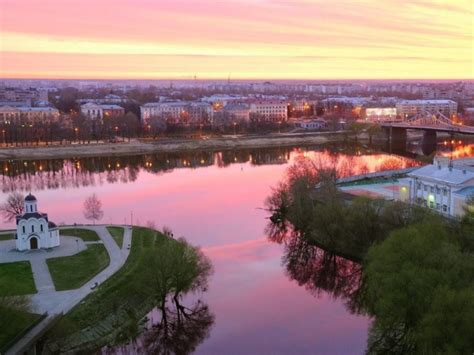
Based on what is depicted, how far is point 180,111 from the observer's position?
63219mm

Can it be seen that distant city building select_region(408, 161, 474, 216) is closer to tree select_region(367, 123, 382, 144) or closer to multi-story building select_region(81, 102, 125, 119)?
tree select_region(367, 123, 382, 144)

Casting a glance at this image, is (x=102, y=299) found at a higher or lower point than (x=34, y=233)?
lower

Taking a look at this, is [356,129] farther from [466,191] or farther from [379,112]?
[466,191]

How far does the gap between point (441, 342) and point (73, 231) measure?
12.0 m

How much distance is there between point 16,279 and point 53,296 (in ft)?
4.75

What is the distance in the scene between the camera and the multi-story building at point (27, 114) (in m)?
54.1

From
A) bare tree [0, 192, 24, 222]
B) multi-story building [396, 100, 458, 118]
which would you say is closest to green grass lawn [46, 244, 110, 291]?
bare tree [0, 192, 24, 222]

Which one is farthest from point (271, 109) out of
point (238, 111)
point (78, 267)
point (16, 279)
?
point (16, 279)

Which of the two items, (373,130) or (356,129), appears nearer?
(373,130)

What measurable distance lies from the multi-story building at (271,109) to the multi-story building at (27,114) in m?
20.5

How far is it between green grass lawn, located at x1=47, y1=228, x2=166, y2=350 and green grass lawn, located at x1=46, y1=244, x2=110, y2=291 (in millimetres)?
581

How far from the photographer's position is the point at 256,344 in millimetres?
11945

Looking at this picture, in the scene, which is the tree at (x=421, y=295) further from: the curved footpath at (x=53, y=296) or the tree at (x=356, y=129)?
the tree at (x=356, y=129)

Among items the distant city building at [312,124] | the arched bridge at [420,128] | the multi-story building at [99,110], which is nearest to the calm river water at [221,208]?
the arched bridge at [420,128]
